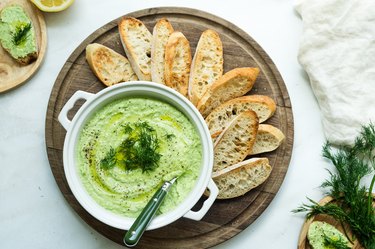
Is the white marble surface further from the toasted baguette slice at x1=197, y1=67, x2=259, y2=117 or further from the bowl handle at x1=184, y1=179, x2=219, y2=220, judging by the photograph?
the bowl handle at x1=184, y1=179, x2=219, y2=220

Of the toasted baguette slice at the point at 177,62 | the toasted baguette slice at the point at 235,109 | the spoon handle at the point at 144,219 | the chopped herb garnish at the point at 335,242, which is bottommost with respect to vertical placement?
the spoon handle at the point at 144,219

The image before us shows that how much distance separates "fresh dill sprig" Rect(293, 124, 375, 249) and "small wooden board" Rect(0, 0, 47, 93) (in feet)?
5.45

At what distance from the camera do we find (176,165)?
2.44 metres

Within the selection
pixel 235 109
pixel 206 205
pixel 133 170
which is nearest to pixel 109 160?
pixel 133 170

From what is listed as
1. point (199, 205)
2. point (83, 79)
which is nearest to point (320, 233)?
point (199, 205)

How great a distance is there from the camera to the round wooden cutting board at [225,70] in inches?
107

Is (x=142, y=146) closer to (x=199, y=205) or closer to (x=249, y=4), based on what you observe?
(x=199, y=205)

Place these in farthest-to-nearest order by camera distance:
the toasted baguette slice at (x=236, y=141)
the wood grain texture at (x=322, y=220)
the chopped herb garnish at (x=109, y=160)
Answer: the wood grain texture at (x=322, y=220) → the toasted baguette slice at (x=236, y=141) → the chopped herb garnish at (x=109, y=160)

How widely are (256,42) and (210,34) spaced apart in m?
0.26

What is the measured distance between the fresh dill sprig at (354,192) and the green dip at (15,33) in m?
1.73

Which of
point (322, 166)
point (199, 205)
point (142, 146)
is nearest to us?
point (142, 146)

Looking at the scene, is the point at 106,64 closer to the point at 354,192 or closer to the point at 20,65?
the point at 20,65

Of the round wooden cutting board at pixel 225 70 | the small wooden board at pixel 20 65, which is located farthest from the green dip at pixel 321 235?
the small wooden board at pixel 20 65

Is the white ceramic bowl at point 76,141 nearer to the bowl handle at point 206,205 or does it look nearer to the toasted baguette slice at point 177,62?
the bowl handle at point 206,205
